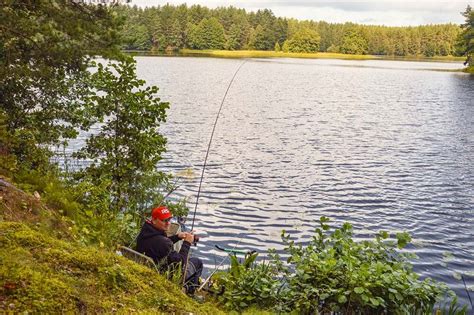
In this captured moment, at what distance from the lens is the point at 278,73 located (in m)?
75.7

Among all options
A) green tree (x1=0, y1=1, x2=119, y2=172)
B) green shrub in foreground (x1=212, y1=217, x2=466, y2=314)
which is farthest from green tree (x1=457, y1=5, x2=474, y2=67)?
green shrub in foreground (x1=212, y1=217, x2=466, y2=314)

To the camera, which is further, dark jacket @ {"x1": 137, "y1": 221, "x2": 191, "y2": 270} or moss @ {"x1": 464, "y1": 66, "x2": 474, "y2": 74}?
moss @ {"x1": 464, "y1": 66, "x2": 474, "y2": 74}

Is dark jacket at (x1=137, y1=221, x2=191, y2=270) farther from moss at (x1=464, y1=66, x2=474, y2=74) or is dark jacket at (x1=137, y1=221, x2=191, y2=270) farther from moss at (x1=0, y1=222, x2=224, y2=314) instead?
moss at (x1=464, y1=66, x2=474, y2=74)

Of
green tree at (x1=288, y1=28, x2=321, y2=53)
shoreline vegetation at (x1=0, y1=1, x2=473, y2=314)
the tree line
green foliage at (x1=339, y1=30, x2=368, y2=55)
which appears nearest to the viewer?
shoreline vegetation at (x1=0, y1=1, x2=473, y2=314)

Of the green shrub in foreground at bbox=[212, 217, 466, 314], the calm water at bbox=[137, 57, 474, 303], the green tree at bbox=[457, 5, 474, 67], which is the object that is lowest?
the calm water at bbox=[137, 57, 474, 303]

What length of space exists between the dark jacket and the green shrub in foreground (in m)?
0.85

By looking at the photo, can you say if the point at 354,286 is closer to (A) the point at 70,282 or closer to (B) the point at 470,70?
(A) the point at 70,282

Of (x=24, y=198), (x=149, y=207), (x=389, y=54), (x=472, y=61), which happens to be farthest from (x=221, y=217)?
(x=389, y=54)

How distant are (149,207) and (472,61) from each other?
8852 cm

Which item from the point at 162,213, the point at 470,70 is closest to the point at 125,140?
the point at 162,213

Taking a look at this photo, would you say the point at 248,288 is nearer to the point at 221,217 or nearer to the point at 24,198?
the point at 24,198

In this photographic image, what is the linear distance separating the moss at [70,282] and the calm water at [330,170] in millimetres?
7180

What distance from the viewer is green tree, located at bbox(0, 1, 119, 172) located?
802 centimetres

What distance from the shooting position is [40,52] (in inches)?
342
